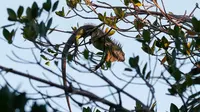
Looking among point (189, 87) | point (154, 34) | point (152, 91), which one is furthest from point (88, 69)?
point (154, 34)

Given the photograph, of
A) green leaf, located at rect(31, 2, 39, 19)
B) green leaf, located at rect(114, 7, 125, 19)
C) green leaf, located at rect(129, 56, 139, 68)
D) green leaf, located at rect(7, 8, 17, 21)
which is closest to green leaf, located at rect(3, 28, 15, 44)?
green leaf, located at rect(7, 8, 17, 21)

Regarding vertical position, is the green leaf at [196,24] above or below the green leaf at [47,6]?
above

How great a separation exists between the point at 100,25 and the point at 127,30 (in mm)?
285

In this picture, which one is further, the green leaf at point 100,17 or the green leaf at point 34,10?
the green leaf at point 100,17

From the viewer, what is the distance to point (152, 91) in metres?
3.05

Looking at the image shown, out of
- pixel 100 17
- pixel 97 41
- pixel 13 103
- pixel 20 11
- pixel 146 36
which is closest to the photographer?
pixel 13 103

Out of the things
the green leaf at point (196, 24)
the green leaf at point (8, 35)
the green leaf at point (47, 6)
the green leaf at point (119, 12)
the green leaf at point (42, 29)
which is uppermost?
the green leaf at point (196, 24)

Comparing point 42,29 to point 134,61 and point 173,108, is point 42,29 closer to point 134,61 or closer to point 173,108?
point 134,61

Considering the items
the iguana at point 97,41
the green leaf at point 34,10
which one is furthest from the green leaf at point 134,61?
the iguana at point 97,41

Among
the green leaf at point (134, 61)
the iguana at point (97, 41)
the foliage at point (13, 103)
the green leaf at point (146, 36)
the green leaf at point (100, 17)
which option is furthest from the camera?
the iguana at point (97, 41)

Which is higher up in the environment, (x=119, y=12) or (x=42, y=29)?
(x=119, y=12)

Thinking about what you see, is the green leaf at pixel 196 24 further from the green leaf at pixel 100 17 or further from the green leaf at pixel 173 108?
the green leaf at pixel 100 17

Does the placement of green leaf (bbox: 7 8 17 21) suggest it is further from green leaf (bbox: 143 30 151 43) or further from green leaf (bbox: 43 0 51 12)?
green leaf (bbox: 143 30 151 43)

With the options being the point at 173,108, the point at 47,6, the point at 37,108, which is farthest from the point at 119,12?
the point at 37,108
